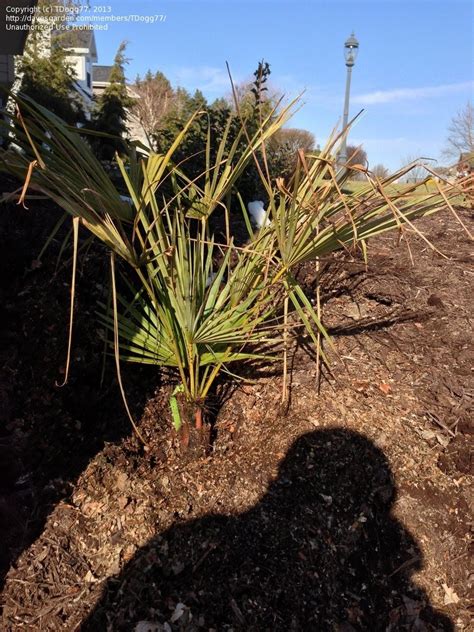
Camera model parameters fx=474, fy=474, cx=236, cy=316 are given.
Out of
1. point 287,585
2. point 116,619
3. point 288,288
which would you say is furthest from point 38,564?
point 288,288

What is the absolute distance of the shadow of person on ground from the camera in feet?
5.73

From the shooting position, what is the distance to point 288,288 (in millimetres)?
2002

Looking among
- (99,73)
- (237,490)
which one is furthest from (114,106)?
(99,73)

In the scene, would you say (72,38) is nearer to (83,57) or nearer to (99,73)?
(83,57)

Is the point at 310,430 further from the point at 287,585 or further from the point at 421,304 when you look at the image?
the point at 421,304

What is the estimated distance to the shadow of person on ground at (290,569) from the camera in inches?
68.7

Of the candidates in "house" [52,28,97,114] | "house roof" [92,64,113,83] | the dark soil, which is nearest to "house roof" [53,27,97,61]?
"house" [52,28,97,114]

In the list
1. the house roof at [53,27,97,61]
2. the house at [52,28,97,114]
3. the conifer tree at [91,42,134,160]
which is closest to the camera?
the conifer tree at [91,42,134,160]

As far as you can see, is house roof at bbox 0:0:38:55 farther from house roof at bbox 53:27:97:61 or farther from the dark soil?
house roof at bbox 53:27:97:61

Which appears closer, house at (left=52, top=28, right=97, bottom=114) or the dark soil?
the dark soil

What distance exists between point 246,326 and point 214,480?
0.73 metres

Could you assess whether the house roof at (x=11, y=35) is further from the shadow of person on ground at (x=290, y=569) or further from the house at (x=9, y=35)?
the shadow of person on ground at (x=290, y=569)

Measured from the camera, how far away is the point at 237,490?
2109mm

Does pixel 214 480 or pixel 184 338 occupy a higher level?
pixel 184 338
